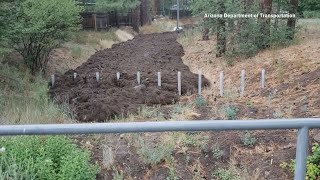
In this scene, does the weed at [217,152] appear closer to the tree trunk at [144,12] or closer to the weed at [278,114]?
the weed at [278,114]

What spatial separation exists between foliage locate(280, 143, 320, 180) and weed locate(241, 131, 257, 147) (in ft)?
2.22

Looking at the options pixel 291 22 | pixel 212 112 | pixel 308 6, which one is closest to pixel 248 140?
pixel 212 112

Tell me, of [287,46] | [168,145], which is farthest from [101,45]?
[168,145]

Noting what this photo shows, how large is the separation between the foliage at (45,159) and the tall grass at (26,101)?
1.98 metres

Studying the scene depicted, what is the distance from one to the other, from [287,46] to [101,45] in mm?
12476

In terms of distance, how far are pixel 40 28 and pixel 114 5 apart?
20.5m

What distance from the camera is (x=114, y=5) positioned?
34.0m

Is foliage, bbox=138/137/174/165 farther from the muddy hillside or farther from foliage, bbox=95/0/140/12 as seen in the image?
foliage, bbox=95/0/140/12

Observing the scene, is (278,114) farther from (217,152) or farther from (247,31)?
(247,31)

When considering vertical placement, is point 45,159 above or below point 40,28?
below

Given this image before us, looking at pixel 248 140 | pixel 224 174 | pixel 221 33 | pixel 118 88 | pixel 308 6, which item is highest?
pixel 308 6

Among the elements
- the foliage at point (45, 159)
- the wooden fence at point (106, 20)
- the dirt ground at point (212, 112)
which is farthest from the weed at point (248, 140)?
the wooden fence at point (106, 20)

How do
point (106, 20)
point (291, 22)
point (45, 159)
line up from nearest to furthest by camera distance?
1. point (45, 159)
2. point (291, 22)
3. point (106, 20)

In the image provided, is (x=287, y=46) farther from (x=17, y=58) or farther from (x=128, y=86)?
(x=17, y=58)
